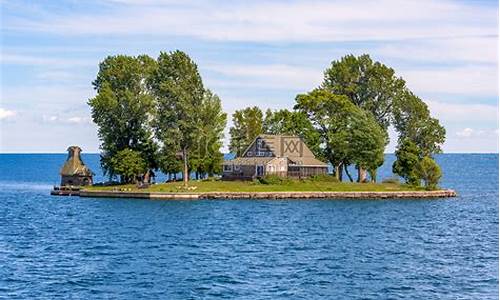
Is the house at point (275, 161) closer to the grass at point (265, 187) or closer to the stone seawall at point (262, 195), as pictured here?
the grass at point (265, 187)

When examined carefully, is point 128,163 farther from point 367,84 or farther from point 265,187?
point 367,84

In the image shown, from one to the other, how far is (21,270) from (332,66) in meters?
106

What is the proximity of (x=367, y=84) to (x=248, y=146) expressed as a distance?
2615cm

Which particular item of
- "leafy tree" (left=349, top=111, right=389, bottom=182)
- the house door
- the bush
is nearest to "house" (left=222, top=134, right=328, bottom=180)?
the house door

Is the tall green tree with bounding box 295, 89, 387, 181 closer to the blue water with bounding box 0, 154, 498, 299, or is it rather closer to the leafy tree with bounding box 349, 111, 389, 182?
the leafy tree with bounding box 349, 111, 389, 182

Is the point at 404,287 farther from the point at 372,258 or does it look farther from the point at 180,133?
the point at 180,133

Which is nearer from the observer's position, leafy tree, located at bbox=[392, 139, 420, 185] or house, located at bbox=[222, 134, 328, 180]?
leafy tree, located at bbox=[392, 139, 420, 185]

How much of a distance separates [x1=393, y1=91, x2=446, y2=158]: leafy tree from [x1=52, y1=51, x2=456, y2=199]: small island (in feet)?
0.61

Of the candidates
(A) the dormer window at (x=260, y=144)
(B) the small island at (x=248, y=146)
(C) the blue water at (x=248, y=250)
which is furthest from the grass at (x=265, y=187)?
(A) the dormer window at (x=260, y=144)

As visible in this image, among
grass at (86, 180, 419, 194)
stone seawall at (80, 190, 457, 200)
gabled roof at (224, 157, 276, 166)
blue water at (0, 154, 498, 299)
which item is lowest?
blue water at (0, 154, 498, 299)

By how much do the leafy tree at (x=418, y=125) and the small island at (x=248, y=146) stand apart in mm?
187

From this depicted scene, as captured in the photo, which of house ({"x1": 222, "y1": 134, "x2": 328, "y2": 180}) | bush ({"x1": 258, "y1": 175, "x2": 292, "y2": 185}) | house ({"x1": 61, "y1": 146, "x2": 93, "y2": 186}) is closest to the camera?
bush ({"x1": 258, "y1": 175, "x2": 292, "y2": 185})

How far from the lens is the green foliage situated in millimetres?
136250

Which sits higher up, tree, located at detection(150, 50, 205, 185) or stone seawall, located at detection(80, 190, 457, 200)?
tree, located at detection(150, 50, 205, 185)
